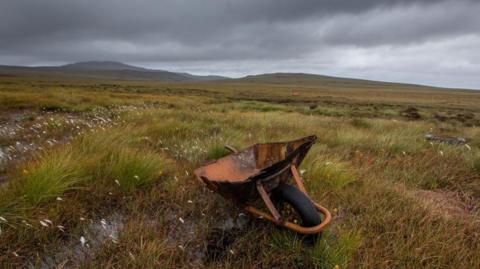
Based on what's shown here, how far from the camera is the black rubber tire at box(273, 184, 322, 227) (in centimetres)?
246

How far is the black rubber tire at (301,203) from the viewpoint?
8.05 feet

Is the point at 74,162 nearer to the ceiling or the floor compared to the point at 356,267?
nearer to the ceiling

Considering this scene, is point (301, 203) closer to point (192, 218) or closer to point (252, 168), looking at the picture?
point (192, 218)

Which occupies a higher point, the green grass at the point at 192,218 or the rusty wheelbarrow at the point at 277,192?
the rusty wheelbarrow at the point at 277,192

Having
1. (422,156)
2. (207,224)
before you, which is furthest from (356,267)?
(422,156)

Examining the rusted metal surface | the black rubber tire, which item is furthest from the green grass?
the rusted metal surface

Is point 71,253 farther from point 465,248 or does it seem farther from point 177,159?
point 465,248

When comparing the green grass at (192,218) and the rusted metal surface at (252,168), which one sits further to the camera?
the rusted metal surface at (252,168)

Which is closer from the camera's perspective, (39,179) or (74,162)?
(39,179)

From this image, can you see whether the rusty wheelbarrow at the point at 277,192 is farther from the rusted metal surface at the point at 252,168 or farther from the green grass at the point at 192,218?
the green grass at the point at 192,218

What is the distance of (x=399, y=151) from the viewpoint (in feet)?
20.0

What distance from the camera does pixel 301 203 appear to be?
2566 mm

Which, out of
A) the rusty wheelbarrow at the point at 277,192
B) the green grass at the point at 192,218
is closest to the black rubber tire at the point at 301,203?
the rusty wheelbarrow at the point at 277,192

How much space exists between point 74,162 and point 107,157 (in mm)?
475
